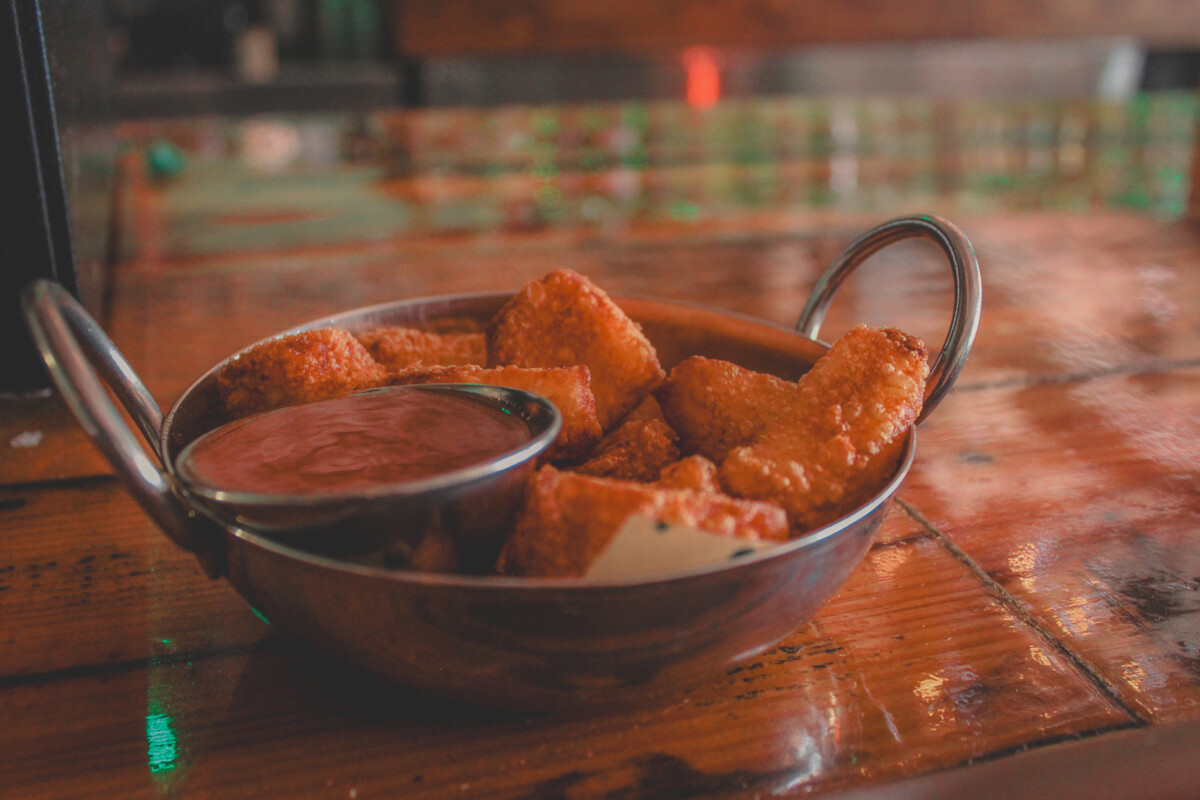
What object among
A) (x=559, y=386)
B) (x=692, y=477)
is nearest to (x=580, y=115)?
(x=559, y=386)

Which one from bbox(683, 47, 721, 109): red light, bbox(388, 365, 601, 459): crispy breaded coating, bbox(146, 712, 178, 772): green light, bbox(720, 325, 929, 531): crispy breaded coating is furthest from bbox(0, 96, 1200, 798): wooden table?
bbox(683, 47, 721, 109): red light

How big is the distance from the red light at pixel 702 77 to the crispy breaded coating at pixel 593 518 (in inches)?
192

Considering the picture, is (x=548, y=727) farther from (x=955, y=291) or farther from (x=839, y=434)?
(x=955, y=291)

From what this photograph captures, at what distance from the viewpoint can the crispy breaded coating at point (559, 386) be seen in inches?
33.1

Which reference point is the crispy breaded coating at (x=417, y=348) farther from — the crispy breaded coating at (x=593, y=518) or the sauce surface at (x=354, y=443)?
the crispy breaded coating at (x=593, y=518)

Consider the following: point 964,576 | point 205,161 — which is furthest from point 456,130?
point 964,576

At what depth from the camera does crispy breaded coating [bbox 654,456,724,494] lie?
2.29 feet

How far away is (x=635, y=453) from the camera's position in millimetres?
864

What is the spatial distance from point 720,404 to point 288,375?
42 cm

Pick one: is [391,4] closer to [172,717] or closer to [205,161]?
[205,161]

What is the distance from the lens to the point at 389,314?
1.10 metres

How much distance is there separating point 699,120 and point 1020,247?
2097 mm

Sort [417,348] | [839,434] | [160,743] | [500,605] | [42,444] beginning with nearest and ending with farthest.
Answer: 1. [500,605]
2. [160,743]
3. [839,434]
4. [417,348]
5. [42,444]

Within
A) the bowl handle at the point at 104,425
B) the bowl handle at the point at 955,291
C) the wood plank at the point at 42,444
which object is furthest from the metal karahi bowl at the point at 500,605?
the wood plank at the point at 42,444
